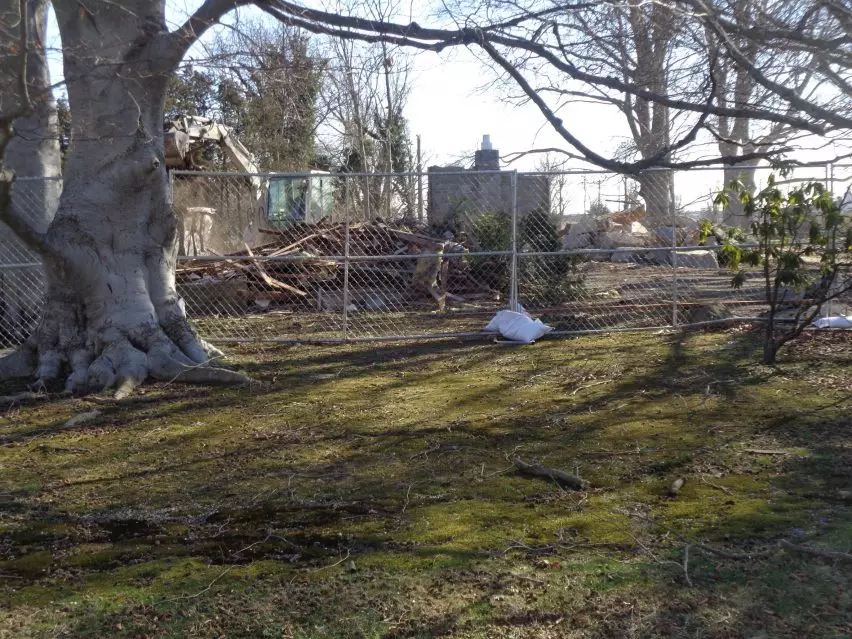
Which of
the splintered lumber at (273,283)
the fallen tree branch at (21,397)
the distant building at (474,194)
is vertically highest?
the distant building at (474,194)

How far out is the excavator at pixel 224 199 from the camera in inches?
655

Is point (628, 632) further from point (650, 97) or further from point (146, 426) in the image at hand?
point (146, 426)

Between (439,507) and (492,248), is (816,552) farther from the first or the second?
(492,248)

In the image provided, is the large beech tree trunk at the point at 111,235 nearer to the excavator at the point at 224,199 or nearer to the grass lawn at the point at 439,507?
the grass lawn at the point at 439,507

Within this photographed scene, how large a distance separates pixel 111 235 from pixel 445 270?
719cm

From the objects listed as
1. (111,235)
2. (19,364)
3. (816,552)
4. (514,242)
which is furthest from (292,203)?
(816,552)

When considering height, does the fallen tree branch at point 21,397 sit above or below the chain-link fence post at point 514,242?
below

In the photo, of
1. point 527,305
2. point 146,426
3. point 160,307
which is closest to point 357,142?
point 527,305

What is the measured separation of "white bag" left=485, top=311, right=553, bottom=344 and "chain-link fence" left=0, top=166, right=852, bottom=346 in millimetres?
336

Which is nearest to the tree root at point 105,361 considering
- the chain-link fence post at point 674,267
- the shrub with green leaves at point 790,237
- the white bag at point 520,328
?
the white bag at point 520,328

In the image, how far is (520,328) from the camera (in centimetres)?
1044

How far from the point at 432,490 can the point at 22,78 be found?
345cm

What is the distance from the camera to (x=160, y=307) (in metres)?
8.83

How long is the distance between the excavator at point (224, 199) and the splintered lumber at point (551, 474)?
1118 centimetres
